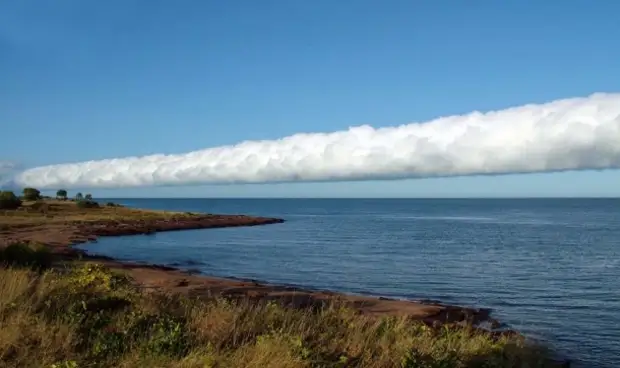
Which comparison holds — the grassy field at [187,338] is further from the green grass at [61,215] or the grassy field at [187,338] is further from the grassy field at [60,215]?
the grassy field at [60,215]

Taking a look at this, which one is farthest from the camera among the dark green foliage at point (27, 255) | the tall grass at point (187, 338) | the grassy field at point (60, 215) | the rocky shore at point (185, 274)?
the grassy field at point (60, 215)

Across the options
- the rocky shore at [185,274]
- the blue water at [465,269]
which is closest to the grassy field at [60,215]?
the rocky shore at [185,274]

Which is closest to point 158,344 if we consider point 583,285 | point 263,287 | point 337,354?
point 337,354

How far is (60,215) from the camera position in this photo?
100938 mm

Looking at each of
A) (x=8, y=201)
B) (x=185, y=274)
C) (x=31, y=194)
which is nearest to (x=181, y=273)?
(x=185, y=274)

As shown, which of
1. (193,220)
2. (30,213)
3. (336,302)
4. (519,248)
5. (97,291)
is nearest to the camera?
(97,291)

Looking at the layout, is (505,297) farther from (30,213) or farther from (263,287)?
(30,213)

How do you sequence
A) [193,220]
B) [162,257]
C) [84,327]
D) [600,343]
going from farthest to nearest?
[193,220] < [162,257] < [600,343] < [84,327]

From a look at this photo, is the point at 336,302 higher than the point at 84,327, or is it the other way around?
the point at 84,327

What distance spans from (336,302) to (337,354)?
15320 millimetres

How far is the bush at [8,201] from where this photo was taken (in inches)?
3946

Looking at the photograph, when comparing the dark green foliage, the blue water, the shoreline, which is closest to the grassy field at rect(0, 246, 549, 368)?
the shoreline

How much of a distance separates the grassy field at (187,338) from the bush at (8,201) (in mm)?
96487

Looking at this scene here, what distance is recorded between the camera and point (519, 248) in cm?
6362
